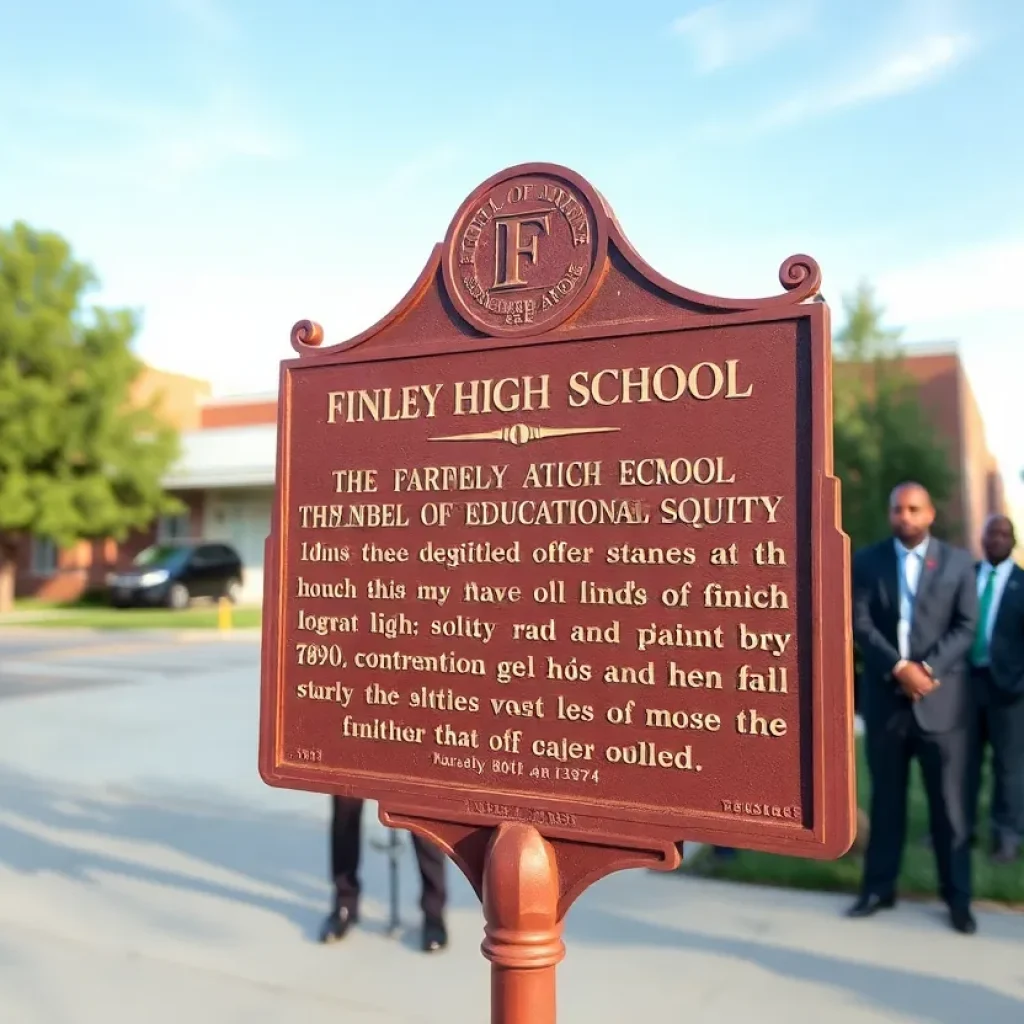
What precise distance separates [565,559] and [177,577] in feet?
74.7

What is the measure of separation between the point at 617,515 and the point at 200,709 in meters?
8.53

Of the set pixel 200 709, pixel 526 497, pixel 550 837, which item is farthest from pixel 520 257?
pixel 200 709

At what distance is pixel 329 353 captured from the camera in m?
2.61

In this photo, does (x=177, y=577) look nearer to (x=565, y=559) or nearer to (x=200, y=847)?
(x=200, y=847)

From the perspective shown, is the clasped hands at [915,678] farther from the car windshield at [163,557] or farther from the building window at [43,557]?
the building window at [43,557]

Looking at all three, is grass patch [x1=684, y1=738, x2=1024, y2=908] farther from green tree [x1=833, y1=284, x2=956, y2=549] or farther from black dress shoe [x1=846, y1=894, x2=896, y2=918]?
green tree [x1=833, y1=284, x2=956, y2=549]

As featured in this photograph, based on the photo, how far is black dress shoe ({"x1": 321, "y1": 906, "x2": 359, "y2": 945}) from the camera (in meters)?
4.05

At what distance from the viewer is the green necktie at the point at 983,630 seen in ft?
16.0

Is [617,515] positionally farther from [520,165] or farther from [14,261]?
[14,261]

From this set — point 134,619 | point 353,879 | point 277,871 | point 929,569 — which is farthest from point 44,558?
point 929,569

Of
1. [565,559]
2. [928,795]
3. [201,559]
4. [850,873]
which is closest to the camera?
[565,559]

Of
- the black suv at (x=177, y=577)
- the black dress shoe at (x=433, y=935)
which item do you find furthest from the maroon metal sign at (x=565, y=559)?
the black suv at (x=177, y=577)

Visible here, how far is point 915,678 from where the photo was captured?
3881 millimetres

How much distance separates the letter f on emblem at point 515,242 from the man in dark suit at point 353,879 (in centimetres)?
242
